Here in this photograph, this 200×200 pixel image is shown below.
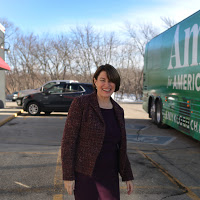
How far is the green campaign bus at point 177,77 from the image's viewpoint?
25.2 feet

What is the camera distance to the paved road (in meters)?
4.45

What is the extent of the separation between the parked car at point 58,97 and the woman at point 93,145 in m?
13.3

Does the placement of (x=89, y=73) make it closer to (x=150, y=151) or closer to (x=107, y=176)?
(x=150, y=151)

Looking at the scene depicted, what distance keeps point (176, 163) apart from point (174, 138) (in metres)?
3.46

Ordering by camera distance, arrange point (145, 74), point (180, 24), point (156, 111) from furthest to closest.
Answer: point (145, 74)
point (156, 111)
point (180, 24)

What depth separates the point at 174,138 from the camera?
9734 millimetres

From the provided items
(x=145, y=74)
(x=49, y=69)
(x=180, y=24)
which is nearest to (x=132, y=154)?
(x=180, y=24)

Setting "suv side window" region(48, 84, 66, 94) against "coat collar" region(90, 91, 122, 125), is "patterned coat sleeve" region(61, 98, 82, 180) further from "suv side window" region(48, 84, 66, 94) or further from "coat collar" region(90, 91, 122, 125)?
"suv side window" region(48, 84, 66, 94)

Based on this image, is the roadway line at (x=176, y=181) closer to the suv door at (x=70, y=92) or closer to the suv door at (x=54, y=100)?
the suv door at (x=70, y=92)

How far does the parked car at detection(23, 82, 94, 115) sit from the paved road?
578cm

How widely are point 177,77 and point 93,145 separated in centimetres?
729

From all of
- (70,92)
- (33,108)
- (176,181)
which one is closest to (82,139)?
(176,181)

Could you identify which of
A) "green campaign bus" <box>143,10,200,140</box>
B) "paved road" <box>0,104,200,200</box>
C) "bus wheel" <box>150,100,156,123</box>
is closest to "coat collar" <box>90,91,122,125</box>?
"paved road" <box>0,104,200,200</box>

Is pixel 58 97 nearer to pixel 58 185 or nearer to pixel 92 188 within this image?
pixel 58 185
